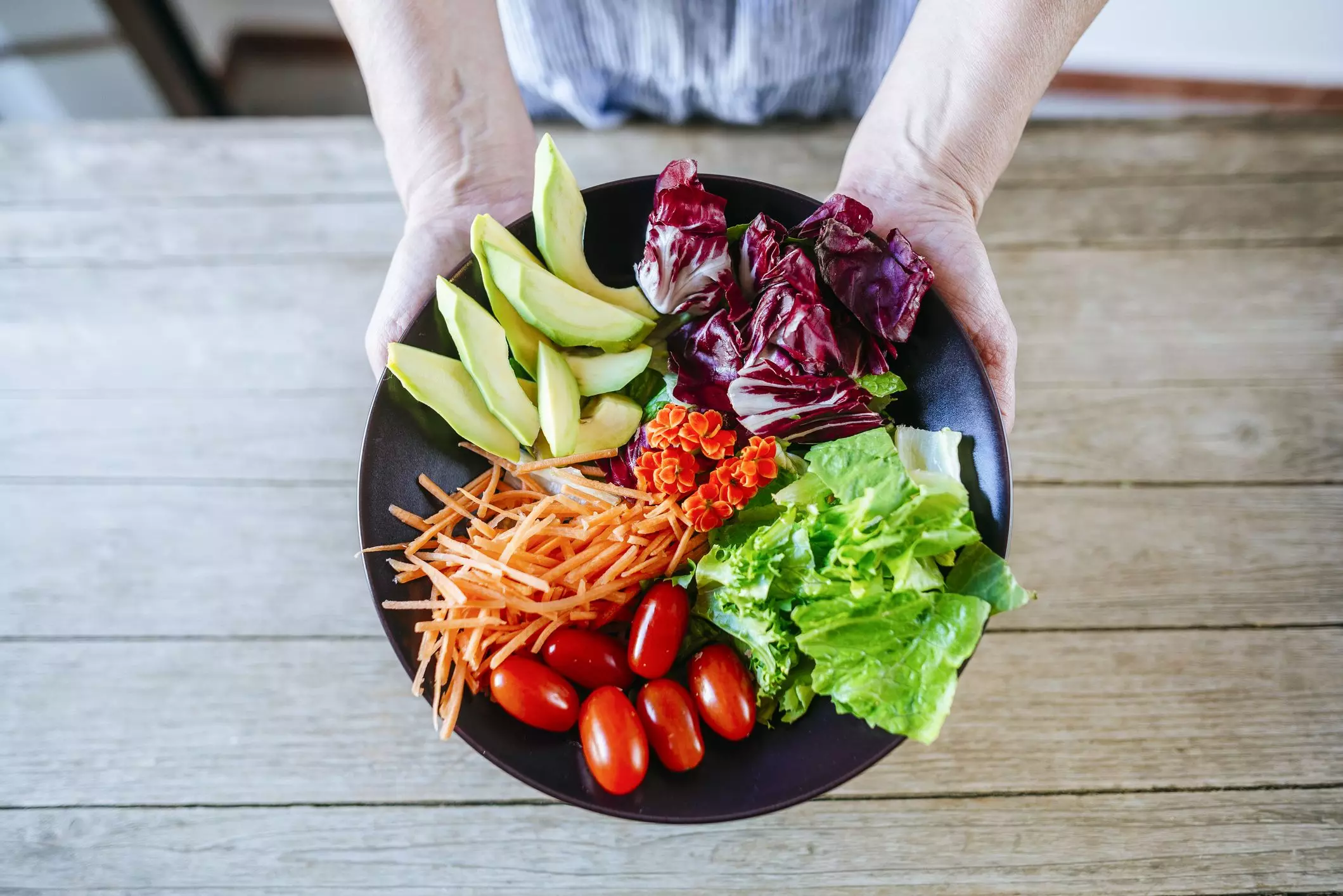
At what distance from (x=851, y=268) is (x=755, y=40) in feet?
2.42

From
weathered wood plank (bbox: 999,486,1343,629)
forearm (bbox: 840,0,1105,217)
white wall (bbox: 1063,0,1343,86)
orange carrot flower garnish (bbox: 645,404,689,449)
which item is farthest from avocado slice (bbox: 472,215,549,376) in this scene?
white wall (bbox: 1063,0,1343,86)

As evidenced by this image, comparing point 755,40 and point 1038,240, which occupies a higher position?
point 755,40

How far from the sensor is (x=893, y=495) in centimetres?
115

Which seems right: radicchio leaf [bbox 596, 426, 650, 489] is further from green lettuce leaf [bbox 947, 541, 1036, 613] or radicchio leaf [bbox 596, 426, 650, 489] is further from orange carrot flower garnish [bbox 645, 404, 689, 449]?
green lettuce leaf [bbox 947, 541, 1036, 613]

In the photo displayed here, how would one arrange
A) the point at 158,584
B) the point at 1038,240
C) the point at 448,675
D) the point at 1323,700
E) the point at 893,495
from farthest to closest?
the point at 1038,240 < the point at 158,584 < the point at 1323,700 < the point at 448,675 < the point at 893,495

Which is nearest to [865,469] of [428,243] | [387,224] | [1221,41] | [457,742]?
[428,243]

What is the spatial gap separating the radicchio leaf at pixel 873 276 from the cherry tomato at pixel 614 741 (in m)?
0.70

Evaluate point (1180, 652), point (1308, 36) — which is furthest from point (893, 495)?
point (1308, 36)

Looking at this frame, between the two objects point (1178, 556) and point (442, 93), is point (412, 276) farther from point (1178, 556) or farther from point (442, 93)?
point (1178, 556)

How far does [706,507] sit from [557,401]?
28 centimetres

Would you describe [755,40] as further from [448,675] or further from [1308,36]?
[1308,36]

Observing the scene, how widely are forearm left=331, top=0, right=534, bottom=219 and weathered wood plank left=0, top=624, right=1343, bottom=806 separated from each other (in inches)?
37.2

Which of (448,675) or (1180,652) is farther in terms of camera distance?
(1180,652)

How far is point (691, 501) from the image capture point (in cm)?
125
